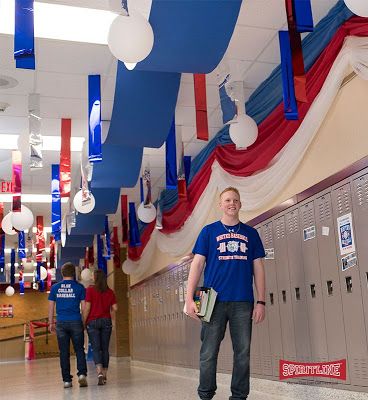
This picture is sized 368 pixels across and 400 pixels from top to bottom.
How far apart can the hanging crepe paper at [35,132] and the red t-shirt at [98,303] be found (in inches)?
81.8

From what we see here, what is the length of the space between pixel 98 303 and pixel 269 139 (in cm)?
313

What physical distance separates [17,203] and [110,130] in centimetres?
209

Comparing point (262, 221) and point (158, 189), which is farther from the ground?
point (158, 189)

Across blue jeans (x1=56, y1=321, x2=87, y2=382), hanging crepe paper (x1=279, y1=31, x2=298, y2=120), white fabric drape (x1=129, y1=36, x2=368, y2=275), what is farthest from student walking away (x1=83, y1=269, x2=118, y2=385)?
hanging crepe paper (x1=279, y1=31, x2=298, y2=120)

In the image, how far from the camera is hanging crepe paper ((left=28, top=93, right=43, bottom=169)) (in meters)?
5.40

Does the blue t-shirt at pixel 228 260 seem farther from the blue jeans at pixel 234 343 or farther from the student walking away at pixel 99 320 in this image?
the student walking away at pixel 99 320

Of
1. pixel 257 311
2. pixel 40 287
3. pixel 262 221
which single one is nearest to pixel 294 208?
pixel 262 221

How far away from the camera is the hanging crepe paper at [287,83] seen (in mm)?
3797

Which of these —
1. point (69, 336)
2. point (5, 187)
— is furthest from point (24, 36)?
point (5, 187)

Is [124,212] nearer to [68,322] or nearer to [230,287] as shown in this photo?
[68,322]

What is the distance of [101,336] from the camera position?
6840 millimetres

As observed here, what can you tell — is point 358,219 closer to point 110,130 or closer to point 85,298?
point 110,130

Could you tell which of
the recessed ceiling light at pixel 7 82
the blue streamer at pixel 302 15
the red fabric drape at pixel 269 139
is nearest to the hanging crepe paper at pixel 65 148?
the recessed ceiling light at pixel 7 82

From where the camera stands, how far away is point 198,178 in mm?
7289
